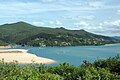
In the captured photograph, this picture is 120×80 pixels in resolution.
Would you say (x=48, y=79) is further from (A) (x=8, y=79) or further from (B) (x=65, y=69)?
(B) (x=65, y=69)

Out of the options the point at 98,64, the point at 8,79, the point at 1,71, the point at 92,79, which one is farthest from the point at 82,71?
the point at 98,64

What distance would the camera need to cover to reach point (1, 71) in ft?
71.1

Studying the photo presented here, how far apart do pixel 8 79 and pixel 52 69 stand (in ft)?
44.2

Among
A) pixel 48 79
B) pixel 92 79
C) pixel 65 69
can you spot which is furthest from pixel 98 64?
pixel 48 79

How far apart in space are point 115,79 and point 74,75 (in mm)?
3709

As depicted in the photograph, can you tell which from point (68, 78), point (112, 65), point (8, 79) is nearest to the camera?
point (8, 79)

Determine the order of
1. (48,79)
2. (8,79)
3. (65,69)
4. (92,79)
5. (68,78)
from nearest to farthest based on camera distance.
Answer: (8,79)
(48,79)
(92,79)
(68,78)
(65,69)

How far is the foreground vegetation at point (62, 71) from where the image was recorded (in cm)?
1826

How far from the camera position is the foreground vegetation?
18.3m

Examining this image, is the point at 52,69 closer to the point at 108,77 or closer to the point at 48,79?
the point at 108,77

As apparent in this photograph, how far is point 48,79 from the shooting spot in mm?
16984

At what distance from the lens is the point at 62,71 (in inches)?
1091

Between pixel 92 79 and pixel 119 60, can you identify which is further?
pixel 119 60

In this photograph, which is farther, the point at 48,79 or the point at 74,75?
the point at 74,75
